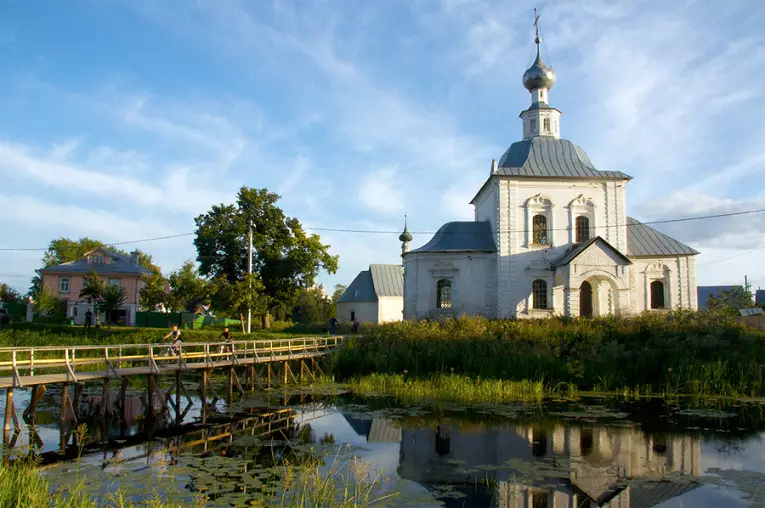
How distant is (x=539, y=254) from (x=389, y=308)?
58.0 feet

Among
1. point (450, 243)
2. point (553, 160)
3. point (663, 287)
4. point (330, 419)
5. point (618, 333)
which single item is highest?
point (553, 160)

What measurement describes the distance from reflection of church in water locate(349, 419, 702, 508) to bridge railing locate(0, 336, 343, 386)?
18.6 feet

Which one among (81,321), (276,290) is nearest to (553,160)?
(276,290)

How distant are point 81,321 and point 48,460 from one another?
3936cm

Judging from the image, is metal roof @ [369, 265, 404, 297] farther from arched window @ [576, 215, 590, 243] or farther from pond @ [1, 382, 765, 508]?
pond @ [1, 382, 765, 508]

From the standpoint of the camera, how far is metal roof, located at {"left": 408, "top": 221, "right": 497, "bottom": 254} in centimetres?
2975

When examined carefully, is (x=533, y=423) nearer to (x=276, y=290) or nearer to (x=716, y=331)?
(x=716, y=331)

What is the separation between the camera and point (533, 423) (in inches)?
521

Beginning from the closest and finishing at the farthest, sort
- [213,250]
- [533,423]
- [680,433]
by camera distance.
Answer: [680,433]
[533,423]
[213,250]

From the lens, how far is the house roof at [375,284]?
148 feet

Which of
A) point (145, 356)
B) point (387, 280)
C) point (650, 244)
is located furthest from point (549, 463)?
point (387, 280)

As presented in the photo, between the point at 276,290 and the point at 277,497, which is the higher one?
the point at 276,290

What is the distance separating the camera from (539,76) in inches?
1297

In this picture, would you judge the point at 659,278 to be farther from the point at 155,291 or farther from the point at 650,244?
the point at 155,291
